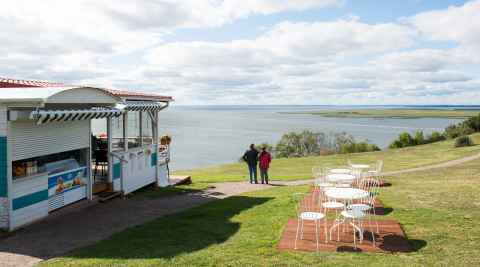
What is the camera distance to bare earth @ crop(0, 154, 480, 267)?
769 centimetres

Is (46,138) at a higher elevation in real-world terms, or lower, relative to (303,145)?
higher

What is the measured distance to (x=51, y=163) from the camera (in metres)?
11.1

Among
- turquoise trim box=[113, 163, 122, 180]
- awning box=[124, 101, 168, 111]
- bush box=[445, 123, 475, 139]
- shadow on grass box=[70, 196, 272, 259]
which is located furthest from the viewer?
bush box=[445, 123, 475, 139]

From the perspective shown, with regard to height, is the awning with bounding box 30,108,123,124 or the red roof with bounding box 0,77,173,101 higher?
the red roof with bounding box 0,77,173,101

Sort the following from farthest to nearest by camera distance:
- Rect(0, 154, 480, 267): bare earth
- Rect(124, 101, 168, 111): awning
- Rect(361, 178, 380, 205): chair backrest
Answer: Rect(124, 101, 168, 111): awning, Rect(361, 178, 380, 205): chair backrest, Rect(0, 154, 480, 267): bare earth

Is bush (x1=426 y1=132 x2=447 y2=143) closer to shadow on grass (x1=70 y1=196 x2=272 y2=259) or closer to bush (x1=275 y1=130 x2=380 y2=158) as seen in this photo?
bush (x1=275 y1=130 x2=380 y2=158)

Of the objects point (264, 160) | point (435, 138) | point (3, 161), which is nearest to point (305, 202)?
point (264, 160)

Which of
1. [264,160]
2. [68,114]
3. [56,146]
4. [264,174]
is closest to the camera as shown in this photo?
[68,114]

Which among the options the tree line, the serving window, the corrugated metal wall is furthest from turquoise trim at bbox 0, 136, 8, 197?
the tree line

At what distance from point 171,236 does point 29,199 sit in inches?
138

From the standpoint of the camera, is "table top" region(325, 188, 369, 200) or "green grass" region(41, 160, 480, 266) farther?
"table top" region(325, 188, 369, 200)

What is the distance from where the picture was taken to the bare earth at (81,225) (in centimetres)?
769

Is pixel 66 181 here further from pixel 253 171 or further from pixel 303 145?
pixel 303 145

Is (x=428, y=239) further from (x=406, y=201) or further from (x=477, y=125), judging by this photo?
(x=477, y=125)
